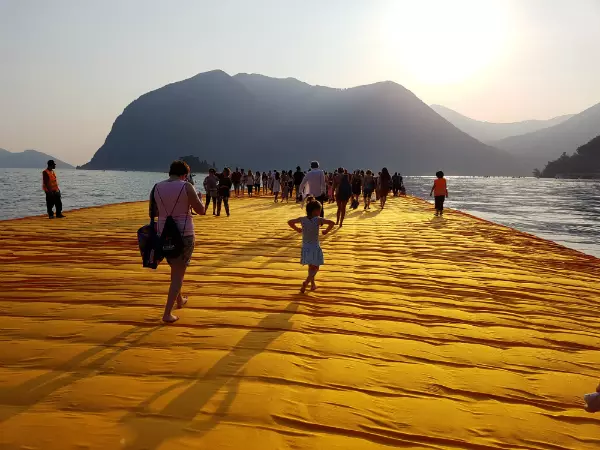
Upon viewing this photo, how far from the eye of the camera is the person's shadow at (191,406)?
228 cm

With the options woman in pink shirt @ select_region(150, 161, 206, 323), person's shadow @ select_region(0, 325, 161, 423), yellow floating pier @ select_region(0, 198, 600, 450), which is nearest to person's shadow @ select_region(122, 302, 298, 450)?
yellow floating pier @ select_region(0, 198, 600, 450)

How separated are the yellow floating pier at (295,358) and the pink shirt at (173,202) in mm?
1041

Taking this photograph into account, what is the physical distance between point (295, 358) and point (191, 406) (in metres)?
1.00

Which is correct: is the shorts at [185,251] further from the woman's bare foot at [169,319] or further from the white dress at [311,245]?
the white dress at [311,245]

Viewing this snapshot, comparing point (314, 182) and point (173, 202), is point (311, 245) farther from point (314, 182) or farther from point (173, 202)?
point (314, 182)

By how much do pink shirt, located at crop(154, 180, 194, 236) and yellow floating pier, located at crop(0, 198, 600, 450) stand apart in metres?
1.04

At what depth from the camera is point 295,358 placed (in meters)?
3.31

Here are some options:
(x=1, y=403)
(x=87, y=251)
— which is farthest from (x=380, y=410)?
(x=87, y=251)

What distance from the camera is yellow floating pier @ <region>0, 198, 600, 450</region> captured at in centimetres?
237

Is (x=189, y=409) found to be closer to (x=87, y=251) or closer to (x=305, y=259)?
(x=305, y=259)

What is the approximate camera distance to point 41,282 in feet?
18.1

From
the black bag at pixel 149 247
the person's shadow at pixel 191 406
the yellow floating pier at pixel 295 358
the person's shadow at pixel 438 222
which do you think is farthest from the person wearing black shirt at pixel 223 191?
the person's shadow at pixel 191 406

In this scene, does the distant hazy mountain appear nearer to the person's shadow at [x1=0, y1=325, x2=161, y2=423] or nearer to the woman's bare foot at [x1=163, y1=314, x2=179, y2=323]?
the woman's bare foot at [x1=163, y1=314, x2=179, y2=323]

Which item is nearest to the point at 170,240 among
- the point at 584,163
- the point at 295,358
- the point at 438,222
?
the point at 295,358
